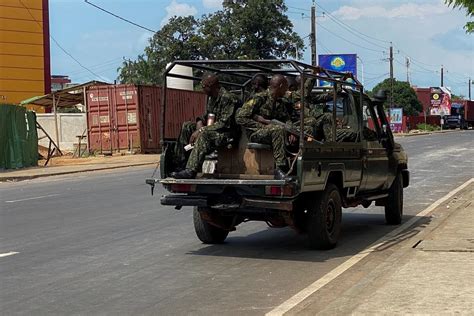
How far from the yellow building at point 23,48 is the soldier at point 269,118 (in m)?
29.7

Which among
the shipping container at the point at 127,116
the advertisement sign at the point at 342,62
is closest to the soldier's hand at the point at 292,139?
the shipping container at the point at 127,116

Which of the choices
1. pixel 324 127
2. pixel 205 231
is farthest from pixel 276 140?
pixel 205 231

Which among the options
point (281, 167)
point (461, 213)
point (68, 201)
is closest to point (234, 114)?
point (281, 167)

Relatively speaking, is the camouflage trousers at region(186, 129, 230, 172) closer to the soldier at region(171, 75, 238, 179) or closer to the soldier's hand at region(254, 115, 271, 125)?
the soldier at region(171, 75, 238, 179)

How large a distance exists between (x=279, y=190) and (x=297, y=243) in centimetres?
178

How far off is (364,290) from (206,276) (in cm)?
178

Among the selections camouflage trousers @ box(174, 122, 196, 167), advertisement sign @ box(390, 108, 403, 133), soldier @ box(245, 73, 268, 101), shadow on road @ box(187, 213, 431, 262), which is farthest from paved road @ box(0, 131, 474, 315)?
advertisement sign @ box(390, 108, 403, 133)

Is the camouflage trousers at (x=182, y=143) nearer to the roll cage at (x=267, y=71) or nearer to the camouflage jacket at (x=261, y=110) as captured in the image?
the roll cage at (x=267, y=71)

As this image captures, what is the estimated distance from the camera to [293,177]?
7.02m

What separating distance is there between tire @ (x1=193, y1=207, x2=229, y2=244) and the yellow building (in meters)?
29.0

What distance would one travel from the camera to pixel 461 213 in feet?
33.9

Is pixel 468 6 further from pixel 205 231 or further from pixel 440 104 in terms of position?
pixel 440 104

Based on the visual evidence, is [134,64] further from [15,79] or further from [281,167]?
[281,167]

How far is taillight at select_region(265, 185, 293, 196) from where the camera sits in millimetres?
6996
